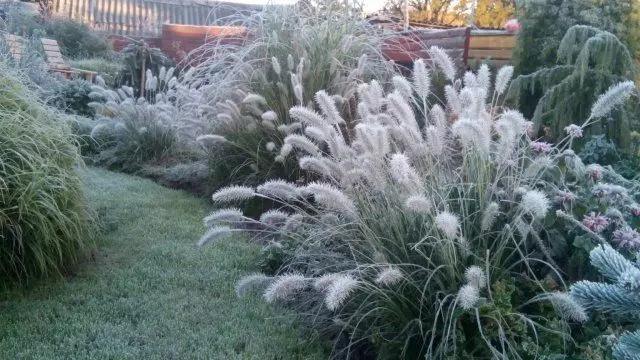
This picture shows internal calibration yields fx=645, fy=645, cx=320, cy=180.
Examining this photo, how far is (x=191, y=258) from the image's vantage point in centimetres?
421

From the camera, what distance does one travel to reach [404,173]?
2568 millimetres

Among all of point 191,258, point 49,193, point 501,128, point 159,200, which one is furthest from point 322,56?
point 501,128

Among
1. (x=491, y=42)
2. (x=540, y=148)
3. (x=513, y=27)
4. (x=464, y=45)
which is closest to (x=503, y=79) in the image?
(x=540, y=148)

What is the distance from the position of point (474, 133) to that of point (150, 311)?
6.07 ft

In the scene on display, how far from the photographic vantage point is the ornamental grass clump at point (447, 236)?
256 centimetres

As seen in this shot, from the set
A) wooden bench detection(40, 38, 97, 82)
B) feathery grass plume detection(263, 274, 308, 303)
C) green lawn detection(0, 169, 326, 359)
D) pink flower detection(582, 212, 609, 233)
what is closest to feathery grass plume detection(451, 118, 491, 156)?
pink flower detection(582, 212, 609, 233)

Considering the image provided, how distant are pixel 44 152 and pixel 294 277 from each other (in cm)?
209

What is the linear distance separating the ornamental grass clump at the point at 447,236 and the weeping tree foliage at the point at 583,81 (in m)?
1.78

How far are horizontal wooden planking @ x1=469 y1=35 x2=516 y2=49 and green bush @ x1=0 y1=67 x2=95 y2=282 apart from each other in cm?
519

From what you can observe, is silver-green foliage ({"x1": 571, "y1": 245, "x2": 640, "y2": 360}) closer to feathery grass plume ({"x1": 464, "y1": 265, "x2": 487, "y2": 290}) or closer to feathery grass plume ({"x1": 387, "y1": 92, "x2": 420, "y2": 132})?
feathery grass plume ({"x1": 464, "y1": 265, "x2": 487, "y2": 290})

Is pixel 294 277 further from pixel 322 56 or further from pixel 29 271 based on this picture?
pixel 322 56

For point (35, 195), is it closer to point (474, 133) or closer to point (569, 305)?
point (474, 133)

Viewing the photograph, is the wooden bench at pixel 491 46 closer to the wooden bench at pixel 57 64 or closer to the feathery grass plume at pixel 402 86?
the feathery grass plume at pixel 402 86

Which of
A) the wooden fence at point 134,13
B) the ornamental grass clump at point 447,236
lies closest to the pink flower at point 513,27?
the ornamental grass clump at point 447,236
